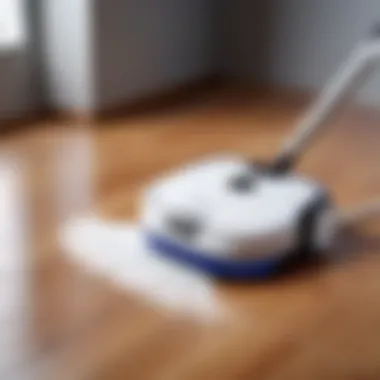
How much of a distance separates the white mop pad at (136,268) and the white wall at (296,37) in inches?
51.9

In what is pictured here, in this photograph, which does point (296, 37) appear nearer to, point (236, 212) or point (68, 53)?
point (68, 53)

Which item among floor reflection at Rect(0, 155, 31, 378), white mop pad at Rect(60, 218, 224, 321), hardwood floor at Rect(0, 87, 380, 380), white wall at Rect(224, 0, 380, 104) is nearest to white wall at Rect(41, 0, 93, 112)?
hardwood floor at Rect(0, 87, 380, 380)

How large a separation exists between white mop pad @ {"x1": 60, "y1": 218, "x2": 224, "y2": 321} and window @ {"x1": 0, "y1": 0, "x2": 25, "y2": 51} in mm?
912

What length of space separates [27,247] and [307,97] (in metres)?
1.46

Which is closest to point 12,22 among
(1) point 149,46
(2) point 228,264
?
(1) point 149,46

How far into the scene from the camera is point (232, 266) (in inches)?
60.9

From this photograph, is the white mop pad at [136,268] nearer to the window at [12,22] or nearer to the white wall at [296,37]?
the window at [12,22]

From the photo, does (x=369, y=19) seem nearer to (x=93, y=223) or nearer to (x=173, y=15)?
(x=173, y=15)

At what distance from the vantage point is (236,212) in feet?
5.13

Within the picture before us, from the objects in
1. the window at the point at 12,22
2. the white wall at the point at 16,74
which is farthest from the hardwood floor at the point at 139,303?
the window at the point at 12,22

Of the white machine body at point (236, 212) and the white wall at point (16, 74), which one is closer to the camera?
the white machine body at point (236, 212)

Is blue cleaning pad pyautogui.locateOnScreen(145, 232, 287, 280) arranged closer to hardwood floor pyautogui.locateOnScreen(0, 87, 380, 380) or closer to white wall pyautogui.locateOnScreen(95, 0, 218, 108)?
hardwood floor pyautogui.locateOnScreen(0, 87, 380, 380)

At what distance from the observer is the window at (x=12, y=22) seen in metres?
2.54

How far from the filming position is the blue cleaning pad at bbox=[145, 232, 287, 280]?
1.55 metres
